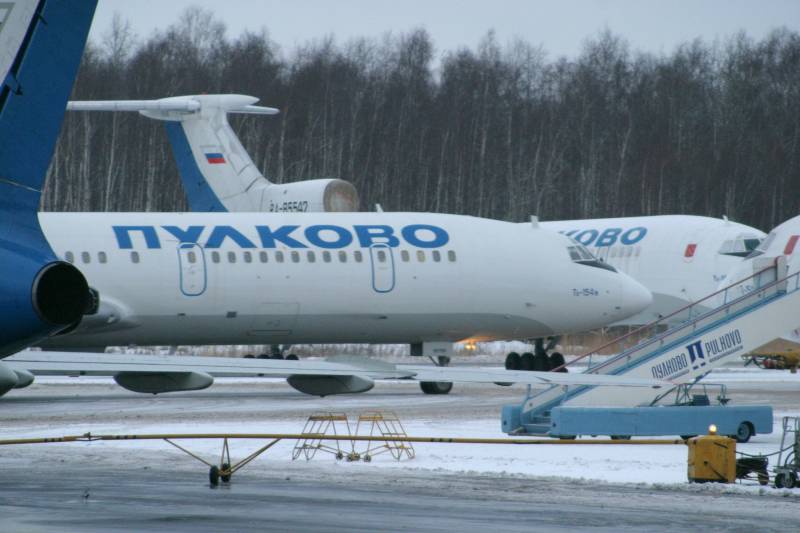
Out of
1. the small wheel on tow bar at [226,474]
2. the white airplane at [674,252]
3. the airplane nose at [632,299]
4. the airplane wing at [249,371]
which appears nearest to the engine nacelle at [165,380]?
the airplane wing at [249,371]

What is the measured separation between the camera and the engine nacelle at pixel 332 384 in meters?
12.4

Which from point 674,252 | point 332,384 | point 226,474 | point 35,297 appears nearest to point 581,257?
point 674,252

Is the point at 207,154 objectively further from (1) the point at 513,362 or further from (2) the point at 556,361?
(2) the point at 556,361

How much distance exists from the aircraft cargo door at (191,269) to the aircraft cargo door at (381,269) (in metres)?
3.50

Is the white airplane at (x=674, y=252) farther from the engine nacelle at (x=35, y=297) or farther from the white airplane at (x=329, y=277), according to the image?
the engine nacelle at (x=35, y=297)

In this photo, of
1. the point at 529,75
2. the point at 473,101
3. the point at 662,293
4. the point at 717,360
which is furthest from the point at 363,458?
the point at 529,75

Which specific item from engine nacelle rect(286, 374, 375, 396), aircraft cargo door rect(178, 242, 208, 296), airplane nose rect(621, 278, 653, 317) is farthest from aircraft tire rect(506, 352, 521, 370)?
engine nacelle rect(286, 374, 375, 396)

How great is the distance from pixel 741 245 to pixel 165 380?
32657mm

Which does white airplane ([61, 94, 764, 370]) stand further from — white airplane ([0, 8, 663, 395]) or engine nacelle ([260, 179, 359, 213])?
white airplane ([0, 8, 663, 395])

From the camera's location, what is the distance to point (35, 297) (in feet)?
33.9

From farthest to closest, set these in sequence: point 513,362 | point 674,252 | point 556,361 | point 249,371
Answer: point 674,252 < point 513,362 < point 556,361 < point 249,371

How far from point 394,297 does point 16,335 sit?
21.4 m

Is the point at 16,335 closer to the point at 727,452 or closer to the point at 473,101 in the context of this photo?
the point at 727,452

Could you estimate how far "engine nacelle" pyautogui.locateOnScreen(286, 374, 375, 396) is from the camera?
1239 cm
